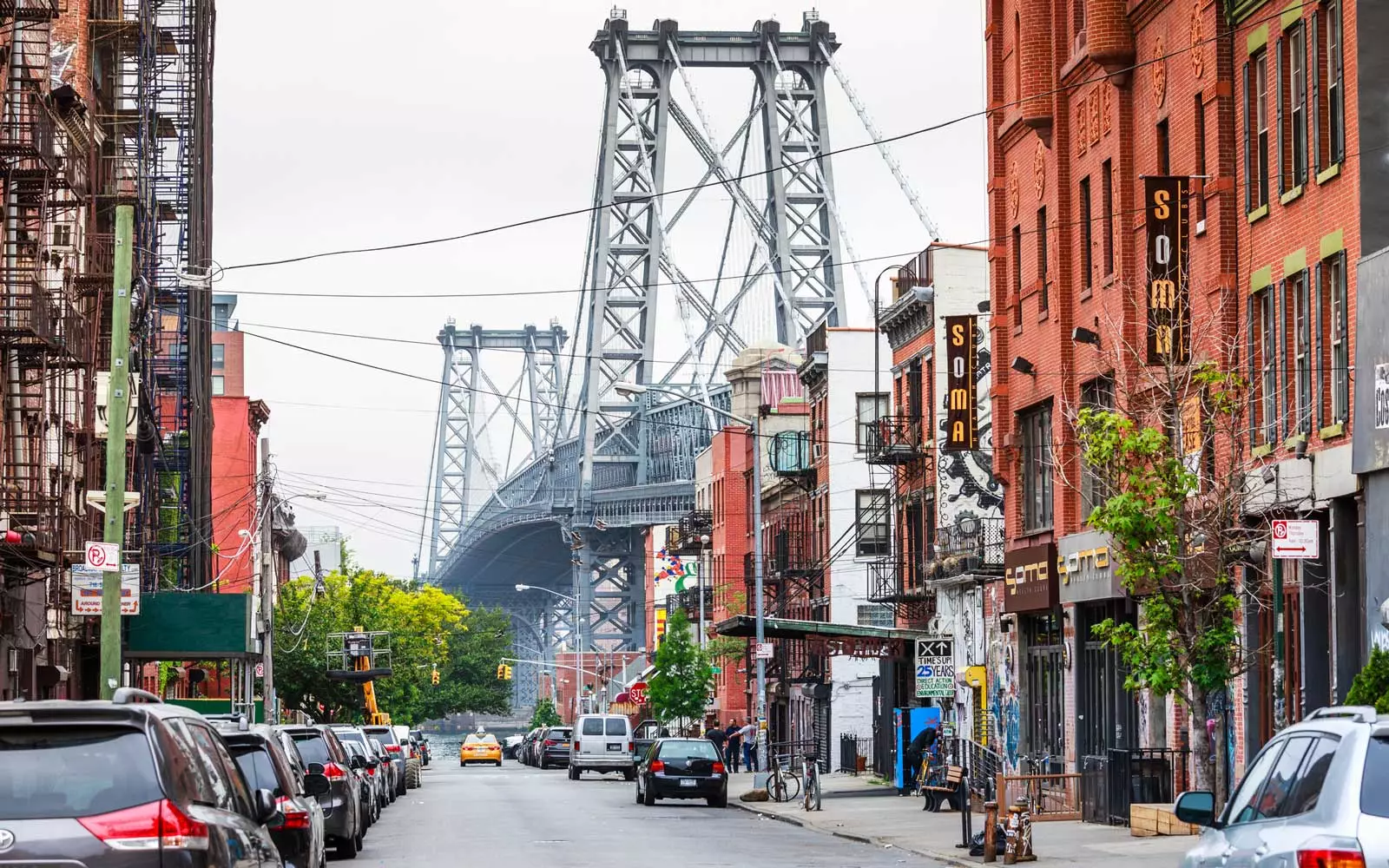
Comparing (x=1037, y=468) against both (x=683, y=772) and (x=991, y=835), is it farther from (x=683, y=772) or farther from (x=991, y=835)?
(x=991, y=835)

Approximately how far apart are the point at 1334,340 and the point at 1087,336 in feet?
28.3

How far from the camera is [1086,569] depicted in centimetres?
3569

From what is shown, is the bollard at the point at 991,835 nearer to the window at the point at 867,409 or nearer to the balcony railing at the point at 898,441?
the balcony railing at the point at 898,441

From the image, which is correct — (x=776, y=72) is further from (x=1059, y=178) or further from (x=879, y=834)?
(x=879, y=834)

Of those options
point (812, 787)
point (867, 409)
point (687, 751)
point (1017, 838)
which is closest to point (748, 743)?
point (867, 409)

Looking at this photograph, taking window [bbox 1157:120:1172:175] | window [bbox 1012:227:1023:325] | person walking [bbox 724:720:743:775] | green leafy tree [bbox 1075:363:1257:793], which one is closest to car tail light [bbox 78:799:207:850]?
green leafy tree [bbox 1075:363:1257:793]

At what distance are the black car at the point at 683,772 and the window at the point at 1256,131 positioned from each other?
19.2 metres

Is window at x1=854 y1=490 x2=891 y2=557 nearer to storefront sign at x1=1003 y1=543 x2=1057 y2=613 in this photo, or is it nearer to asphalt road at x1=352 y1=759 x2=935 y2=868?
asphalt road at x1=352 y1=759 x2=935 y2=868

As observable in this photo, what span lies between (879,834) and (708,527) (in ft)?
201

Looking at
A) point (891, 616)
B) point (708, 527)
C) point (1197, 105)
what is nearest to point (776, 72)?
point (708, 527)

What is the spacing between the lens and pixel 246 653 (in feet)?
146

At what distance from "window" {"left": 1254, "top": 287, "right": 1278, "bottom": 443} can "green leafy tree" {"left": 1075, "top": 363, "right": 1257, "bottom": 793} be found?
2.72m

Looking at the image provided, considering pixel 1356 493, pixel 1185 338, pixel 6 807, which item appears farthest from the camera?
pixel 1185 338

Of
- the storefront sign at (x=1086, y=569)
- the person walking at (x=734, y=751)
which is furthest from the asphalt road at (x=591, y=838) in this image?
the person walking at (x=734, y=751)
